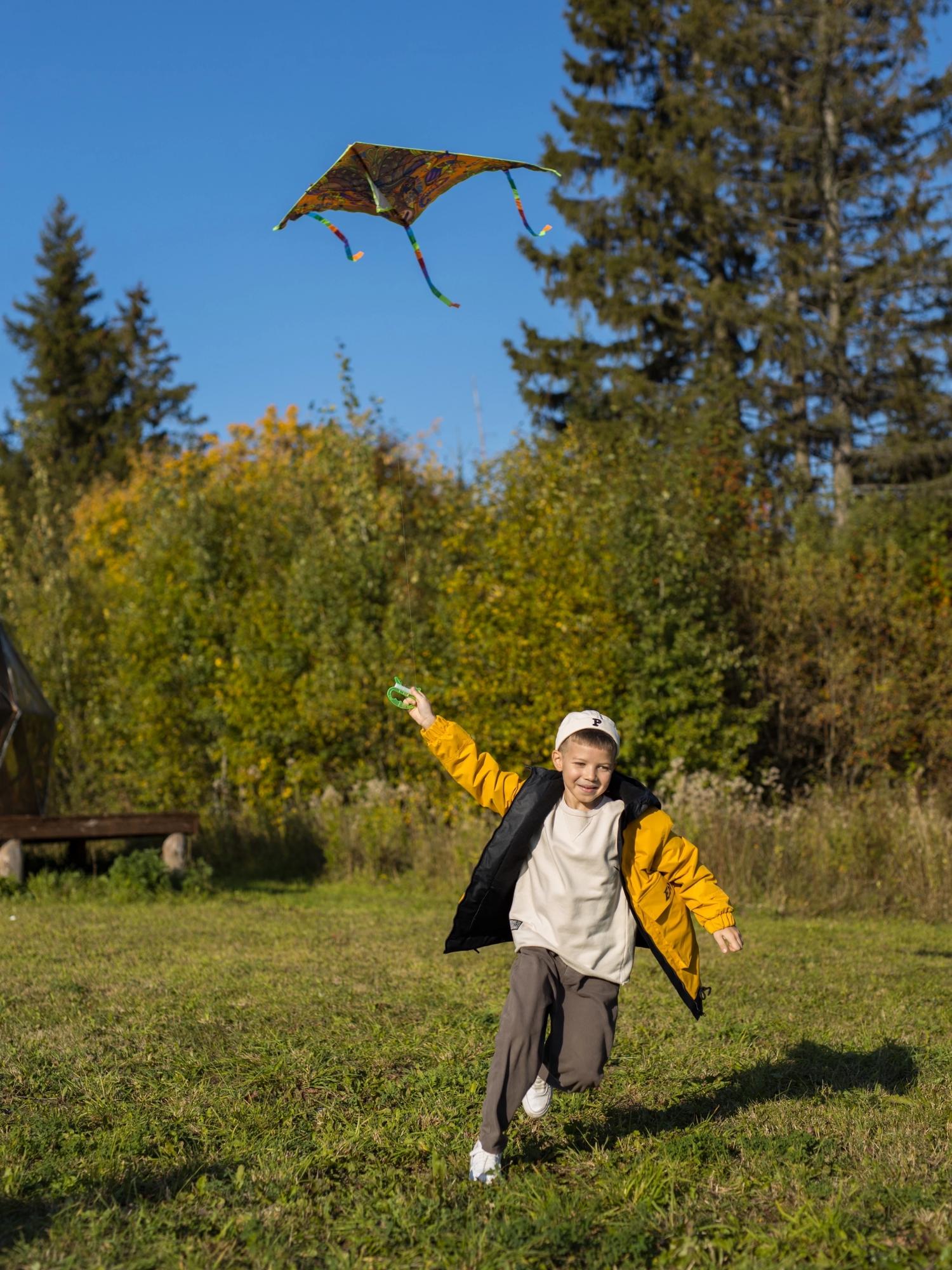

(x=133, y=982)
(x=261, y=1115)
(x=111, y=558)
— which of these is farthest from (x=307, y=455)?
(x=261, y=1115)

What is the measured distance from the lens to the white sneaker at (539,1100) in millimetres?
4512

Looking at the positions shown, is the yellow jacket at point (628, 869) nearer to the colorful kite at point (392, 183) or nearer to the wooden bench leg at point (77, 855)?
the colorful kite at point (392, 183)

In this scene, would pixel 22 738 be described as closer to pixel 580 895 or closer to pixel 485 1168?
pixel 580 895

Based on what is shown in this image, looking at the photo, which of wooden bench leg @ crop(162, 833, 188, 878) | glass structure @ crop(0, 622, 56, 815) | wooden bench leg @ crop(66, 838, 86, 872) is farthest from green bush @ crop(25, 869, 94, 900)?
glass structure @ crop(0, 622, 56, 815)

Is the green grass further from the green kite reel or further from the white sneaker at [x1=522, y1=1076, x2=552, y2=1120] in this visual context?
the green kite reel

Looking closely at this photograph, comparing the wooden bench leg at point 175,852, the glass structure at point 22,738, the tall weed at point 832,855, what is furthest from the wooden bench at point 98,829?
the tall weed at point 832,855

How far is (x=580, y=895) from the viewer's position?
14.8ft

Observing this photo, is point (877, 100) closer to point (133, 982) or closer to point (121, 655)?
point (121, 655)

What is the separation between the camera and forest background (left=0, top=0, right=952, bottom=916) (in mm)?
15133

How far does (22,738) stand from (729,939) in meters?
11.0

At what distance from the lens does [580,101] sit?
27.3m

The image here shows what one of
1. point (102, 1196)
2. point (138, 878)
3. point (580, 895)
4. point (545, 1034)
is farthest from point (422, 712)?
point (138, 878)

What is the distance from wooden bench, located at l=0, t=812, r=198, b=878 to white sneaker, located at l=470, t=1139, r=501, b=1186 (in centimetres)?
845

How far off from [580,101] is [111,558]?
13862mm
